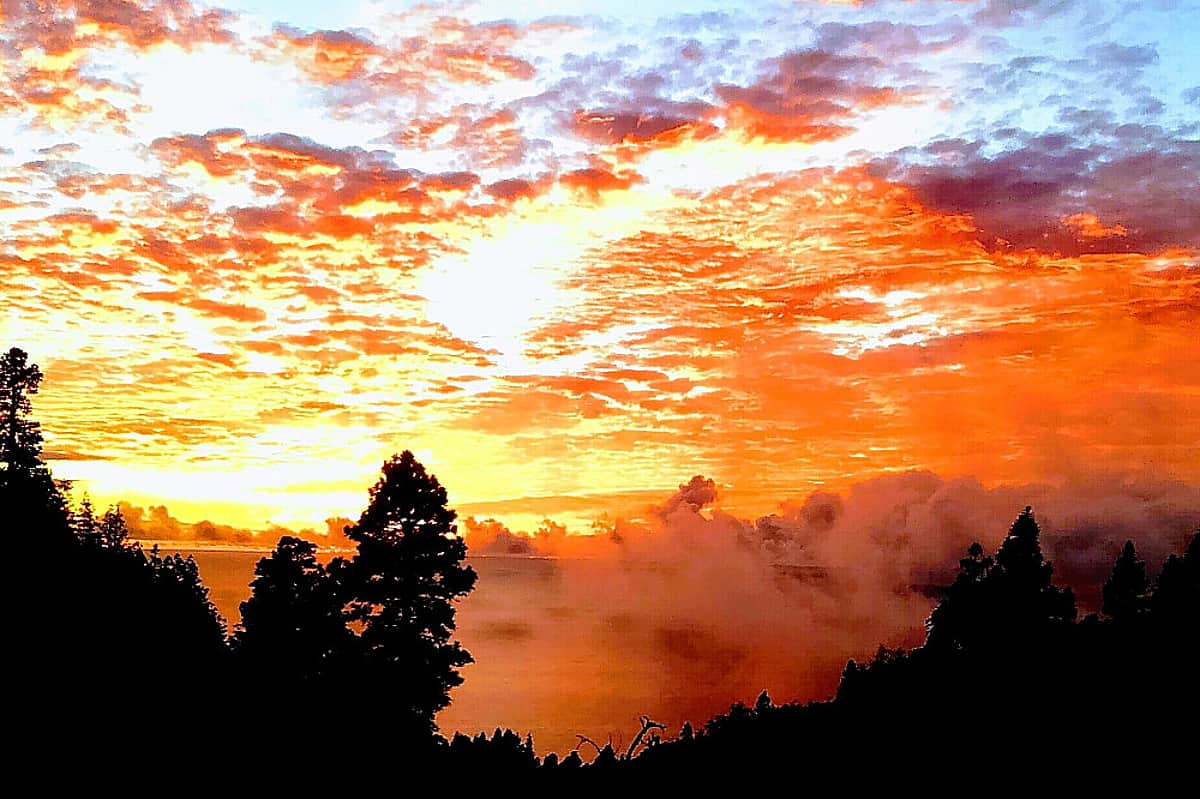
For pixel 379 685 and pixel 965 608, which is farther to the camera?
pixel 965 608

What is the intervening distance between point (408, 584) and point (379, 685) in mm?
3264

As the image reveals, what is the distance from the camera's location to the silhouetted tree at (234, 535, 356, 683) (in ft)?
91.2

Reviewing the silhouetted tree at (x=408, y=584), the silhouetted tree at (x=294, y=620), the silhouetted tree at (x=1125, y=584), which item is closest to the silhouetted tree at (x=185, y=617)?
the silhouetted tree at (x=294, y=620)

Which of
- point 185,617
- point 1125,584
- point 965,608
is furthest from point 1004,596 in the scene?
point 185,617

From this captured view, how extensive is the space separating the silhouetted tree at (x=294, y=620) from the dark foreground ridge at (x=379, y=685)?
60 millimetres

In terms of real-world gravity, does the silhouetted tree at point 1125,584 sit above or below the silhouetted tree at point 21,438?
below

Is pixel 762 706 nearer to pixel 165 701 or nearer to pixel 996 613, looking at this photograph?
pixel 165 701

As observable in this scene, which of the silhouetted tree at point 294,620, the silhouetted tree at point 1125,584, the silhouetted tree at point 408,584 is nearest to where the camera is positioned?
the silhouetted tree at point 294,620

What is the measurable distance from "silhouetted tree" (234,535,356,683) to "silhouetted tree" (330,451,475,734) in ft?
3.07

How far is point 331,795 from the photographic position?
2008 cm

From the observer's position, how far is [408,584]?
99.7 feet

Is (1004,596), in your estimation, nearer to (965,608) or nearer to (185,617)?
(965,608)

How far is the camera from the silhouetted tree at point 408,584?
29594 millimetres

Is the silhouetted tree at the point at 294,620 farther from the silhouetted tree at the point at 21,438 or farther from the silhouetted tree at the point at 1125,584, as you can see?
the silhouetted tree at the point at 1125,584
